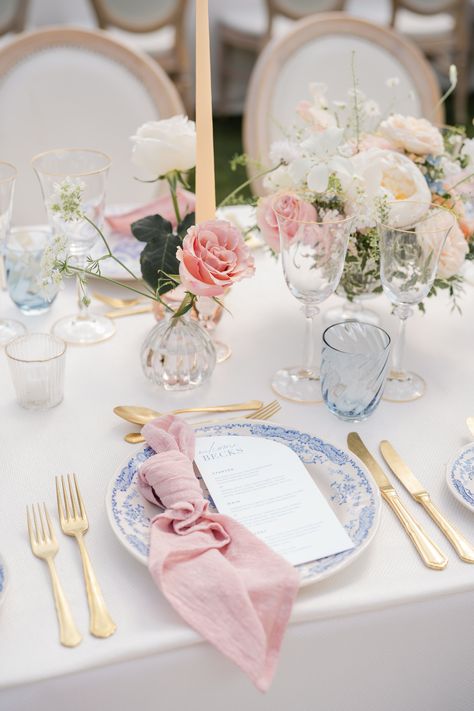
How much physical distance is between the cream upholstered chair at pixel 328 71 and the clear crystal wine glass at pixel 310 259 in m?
0.85

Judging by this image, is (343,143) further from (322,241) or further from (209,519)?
(209,519)

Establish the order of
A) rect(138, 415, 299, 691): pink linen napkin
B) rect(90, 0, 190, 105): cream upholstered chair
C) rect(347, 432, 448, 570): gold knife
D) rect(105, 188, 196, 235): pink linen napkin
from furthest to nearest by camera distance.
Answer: rect(90, 0, 190, 105): cream upholstered chair
rect(105, 188, 196, 235): pink linen napkin
rect(347, 432, 448, 570): gold knife
rect(138, 415, 299, 691): pink linen napkin

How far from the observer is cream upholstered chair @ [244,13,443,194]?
6.11ft

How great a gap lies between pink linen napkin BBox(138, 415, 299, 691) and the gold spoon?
0.16 meters

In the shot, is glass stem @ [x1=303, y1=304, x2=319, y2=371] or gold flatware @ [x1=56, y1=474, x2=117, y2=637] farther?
glass stem @ [x1=303, y1=304, x2=319, y2=371]

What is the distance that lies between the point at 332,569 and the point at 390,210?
474mm

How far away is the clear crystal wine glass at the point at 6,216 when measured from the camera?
3.64ft

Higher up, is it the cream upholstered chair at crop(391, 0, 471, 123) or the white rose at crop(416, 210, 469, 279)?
the white rose at crop(416, 210, 469, 279)

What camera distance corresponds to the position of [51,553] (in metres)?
0.80

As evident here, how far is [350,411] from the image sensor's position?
101 centimetres

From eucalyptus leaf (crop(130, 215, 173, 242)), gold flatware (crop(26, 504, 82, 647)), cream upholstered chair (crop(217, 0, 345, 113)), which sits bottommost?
cream upholstered chair (crop(217, 0, 345, 113))

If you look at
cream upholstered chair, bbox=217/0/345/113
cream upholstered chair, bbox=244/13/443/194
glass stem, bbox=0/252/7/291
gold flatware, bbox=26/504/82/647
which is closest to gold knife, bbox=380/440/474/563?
gold flatware, bbox=26/504/82/647

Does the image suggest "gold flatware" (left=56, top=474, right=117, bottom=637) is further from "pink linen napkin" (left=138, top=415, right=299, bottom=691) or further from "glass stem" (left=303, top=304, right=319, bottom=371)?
"glass stem" (left=303, top=304, right=319, bottom=371)

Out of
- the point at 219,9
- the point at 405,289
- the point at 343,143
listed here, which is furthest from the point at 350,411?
the point at 219,9
